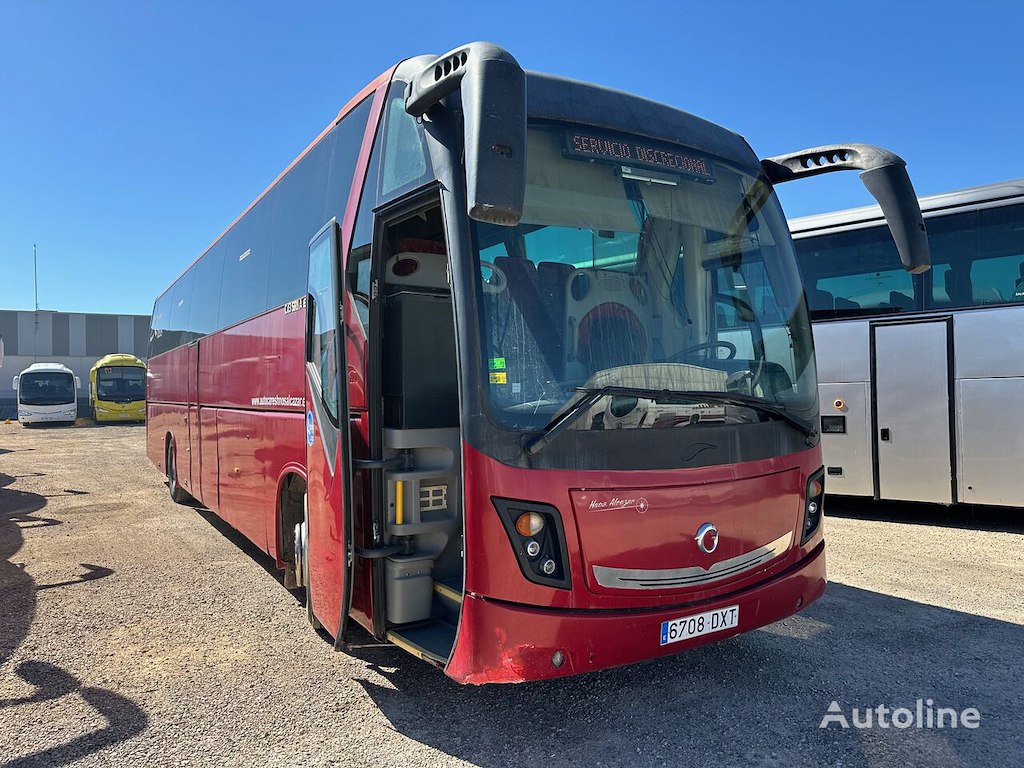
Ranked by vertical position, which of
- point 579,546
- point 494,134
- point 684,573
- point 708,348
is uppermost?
point 494,134

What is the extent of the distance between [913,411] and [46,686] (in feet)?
29.0

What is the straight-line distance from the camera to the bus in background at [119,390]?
31984 millimetres

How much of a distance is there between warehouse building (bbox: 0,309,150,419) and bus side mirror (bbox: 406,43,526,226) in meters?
47.2

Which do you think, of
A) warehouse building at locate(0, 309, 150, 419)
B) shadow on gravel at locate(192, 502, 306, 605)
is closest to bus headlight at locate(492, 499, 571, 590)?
shadow on gravel at locate(192, 502, 306, 605)

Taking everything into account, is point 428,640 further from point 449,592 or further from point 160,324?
point 160,324

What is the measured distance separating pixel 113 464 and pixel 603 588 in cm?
1655

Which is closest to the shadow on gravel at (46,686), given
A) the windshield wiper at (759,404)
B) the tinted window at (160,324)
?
the windshield wiper at (759,404)

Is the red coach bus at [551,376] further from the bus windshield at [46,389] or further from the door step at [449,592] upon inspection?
the bus windshield at [46,389]

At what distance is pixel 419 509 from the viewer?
Answer: 12.7 ft

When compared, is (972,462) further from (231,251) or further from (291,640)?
(231,251)

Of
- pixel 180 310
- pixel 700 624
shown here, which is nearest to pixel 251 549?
pixel 180 310

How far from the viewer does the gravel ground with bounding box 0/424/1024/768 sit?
341cm

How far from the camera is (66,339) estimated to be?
46.4 meters

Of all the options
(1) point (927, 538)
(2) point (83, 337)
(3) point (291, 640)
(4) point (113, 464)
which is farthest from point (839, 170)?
(2) point (83, 337)
